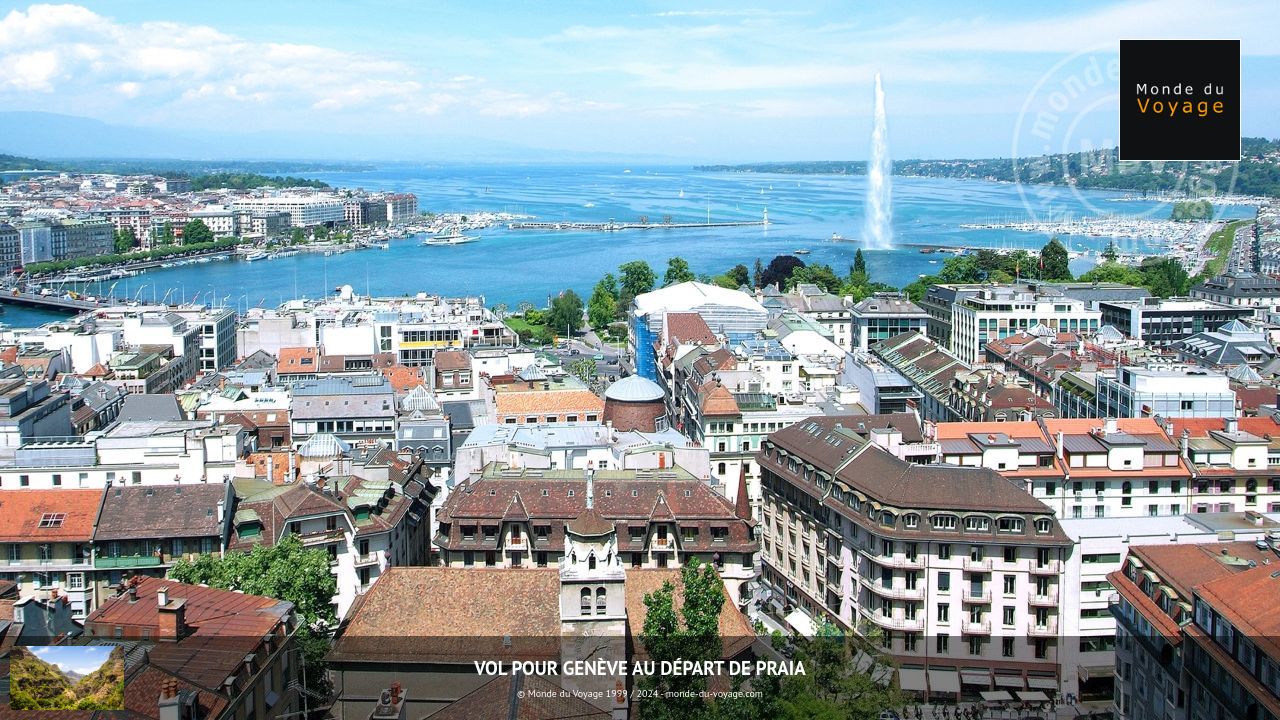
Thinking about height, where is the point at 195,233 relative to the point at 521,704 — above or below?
above

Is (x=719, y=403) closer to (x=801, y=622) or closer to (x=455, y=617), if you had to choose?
(x=801, y=622)

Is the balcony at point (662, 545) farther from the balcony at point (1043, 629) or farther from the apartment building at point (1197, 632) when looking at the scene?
the apartment building at point (1197, 632)

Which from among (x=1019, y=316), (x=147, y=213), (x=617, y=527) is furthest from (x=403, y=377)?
(x=147, y=213)

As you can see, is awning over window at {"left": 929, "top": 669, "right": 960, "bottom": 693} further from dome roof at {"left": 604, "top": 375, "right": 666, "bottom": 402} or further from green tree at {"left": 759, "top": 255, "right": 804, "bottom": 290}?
green tree at {"left": 759, "top": 255, "right": 804, "bottom": 290}

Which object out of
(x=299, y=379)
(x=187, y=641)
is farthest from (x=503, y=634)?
(x=299, y=379)

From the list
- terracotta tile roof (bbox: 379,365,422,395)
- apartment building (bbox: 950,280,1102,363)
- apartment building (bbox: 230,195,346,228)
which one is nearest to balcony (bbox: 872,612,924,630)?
terracotta tile roof (bbox: 379,365,422,395)

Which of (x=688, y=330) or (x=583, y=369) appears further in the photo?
(x=583, y=369)

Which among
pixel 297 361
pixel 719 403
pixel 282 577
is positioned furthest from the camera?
pixel 297 361
